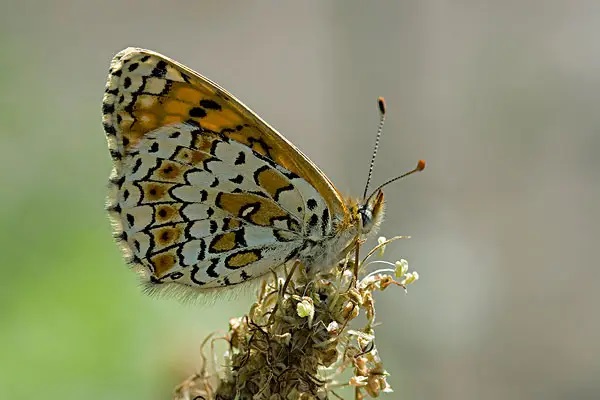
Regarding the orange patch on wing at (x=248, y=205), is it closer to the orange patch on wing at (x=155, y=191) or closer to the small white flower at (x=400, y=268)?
the orange patch on wing at (x=155, y=191)

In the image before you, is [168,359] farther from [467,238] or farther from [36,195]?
[467,238]

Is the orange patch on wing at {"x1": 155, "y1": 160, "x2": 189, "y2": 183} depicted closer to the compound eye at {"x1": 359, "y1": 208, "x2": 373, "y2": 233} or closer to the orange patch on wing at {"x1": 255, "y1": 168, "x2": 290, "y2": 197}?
the orange patch on wing at {"x1": 255, "y1": 168, "x2": 290, "y2": 197}

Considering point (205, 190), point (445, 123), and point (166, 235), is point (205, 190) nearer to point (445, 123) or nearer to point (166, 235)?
point (166, 235)

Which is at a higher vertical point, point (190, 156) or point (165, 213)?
point (190, 156)

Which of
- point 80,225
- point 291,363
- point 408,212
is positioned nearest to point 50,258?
point 80,225

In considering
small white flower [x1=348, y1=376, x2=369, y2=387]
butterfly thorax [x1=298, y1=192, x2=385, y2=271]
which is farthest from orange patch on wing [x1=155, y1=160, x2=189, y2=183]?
small white flower [x1=348, y1=376, x2=369, y2=387]

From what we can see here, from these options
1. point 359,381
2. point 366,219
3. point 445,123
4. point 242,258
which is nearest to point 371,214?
point 366,219

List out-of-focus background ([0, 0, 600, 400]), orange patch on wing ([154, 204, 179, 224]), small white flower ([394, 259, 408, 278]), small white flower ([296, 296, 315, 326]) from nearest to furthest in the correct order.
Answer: small white flower ([296, 296, 315, 326]), small white flower ([394, 259, 408, 278]), orange patch on wing ([154, 204, 179, 224]), out-of-focus background ([0, 0, 600, 400])

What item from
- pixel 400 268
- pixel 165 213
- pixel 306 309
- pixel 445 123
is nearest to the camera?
pixel 306 309

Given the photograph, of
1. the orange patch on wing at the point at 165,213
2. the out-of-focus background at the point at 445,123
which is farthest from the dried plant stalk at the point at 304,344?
the out-of-focus background at the point at 445,123
